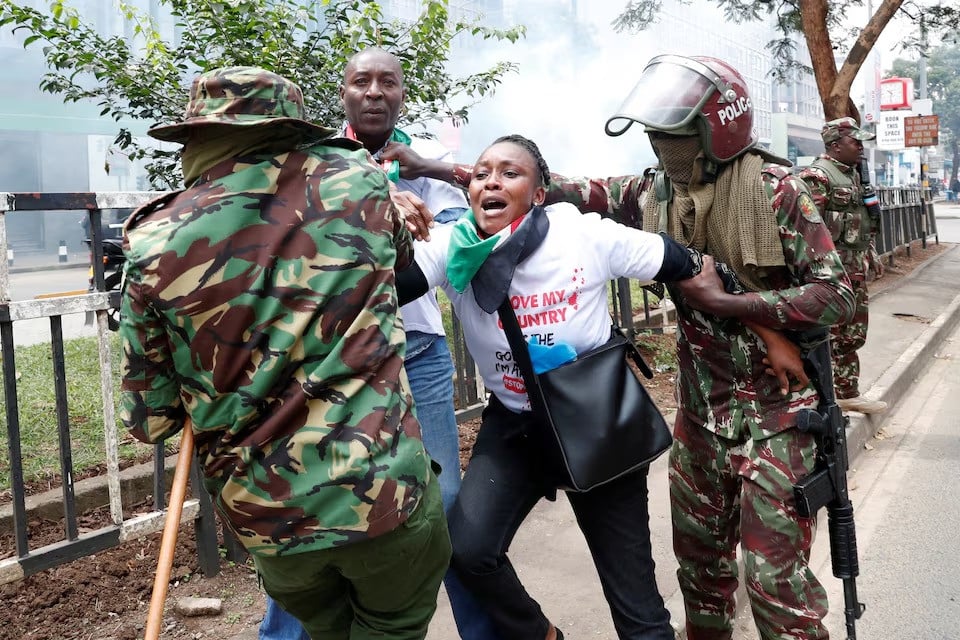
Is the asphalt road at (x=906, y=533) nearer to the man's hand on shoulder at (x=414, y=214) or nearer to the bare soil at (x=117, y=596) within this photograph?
the bare soil at (x=117, y=596)

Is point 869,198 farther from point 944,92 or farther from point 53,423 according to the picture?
point 944,92

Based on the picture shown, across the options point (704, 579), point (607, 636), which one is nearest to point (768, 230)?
point (704, 579)

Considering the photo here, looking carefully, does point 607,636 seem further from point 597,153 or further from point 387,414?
point 597,153

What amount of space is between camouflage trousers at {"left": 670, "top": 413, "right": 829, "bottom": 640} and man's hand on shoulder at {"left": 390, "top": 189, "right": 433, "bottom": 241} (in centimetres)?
108

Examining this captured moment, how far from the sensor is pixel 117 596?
10.9 ft

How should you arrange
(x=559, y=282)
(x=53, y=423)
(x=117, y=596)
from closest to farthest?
1. (x=559, y=282)
2. (x=117, y=596)
3. (x=53, y=423)

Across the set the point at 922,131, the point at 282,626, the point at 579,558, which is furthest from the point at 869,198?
the point at 922,131

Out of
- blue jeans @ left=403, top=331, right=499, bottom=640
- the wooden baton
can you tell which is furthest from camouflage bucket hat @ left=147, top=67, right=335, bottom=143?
blue jeans @ left=403, top=331, right=499, bottom=640

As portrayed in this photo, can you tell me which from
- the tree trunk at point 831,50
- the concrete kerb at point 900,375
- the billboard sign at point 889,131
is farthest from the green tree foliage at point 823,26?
the billboard sign at point 889,131

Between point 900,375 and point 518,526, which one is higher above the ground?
point 518,526

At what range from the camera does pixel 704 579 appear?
271cm

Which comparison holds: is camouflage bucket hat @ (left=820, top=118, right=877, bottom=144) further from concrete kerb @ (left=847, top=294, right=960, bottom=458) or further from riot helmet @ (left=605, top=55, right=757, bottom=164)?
riot helmet @ (left=605, top=55, right=757, bottom=164)

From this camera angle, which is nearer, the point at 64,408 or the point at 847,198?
the point at 64,408

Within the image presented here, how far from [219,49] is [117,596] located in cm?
287
